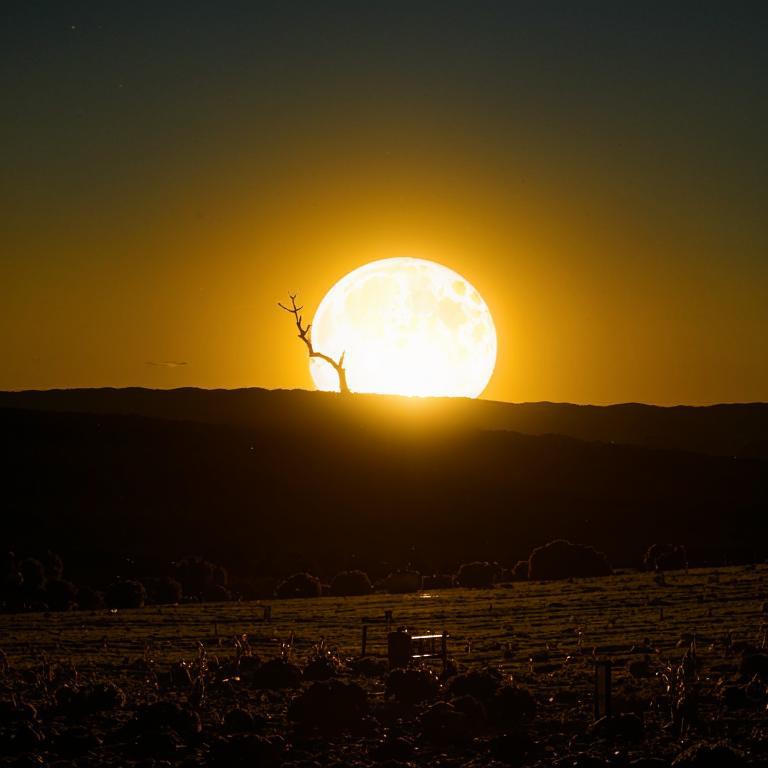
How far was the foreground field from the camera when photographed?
59.0ft

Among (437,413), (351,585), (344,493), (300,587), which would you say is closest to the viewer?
(300,587)

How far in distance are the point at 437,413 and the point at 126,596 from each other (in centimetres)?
6781

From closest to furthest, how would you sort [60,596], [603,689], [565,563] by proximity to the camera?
[603,689] < [60,596] < [565,563]

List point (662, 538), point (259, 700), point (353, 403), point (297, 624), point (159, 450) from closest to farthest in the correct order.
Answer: point (259, 700)
point (297, 624)
point (662, 538)
point (159, 450)
point (353, 403)

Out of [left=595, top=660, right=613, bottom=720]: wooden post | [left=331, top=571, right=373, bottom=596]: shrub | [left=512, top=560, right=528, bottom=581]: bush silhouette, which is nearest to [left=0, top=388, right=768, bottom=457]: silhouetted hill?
[left=512, top=560, right=528, bottom=581]: bush silhouette

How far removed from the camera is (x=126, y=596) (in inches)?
1996

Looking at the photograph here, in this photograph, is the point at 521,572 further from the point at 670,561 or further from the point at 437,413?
the point at 437,413

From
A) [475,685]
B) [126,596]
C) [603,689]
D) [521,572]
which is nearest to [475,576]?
[521,572]

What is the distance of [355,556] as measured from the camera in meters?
70.3

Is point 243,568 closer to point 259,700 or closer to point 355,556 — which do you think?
point 355,556

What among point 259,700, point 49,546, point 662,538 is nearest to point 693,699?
point 259,700

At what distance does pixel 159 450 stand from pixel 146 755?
7002 cm

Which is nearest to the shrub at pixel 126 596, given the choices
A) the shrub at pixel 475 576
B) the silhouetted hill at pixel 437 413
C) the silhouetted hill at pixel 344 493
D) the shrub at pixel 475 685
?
the shrub at pixel 475 576

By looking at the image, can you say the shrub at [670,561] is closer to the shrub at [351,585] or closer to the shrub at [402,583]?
the shrub at [402,583]
